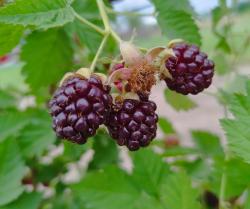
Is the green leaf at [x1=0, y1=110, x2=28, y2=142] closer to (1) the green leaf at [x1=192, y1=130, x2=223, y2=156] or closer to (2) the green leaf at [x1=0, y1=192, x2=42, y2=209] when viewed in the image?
(2) the green leaf at [x1=0, y1=192, x2=42, y2=209]

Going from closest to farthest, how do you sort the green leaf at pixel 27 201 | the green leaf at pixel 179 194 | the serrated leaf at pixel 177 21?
1. the green leaf at pixel 179 194
2. the serrated leaf at pixel 177 21
3. the green leaf at pixel 27 201

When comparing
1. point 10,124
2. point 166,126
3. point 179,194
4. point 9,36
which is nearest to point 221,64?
point 166,126

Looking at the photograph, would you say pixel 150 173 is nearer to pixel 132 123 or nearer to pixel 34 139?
pixel 34 139

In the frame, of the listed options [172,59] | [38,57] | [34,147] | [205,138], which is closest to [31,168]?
[34,147]

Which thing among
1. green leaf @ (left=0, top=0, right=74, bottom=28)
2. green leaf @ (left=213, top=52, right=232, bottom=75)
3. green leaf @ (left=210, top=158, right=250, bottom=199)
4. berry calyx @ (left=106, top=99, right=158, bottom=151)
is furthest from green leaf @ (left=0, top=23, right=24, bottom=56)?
green leaf @ (left=213, top=52, right=232, bottom=75)

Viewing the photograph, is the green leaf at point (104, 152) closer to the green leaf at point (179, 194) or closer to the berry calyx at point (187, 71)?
the green leaf at point (179, 194)

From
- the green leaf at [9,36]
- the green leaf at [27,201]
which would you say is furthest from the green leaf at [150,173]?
the green leaf at [9,36]

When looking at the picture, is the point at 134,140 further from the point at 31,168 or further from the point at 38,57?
the point at 31,168
